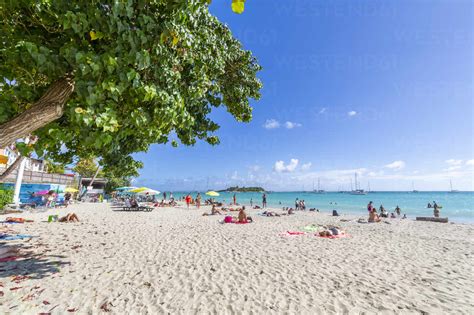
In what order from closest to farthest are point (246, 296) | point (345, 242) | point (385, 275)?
point (246, 296), point (385, 275), point (345, 242)

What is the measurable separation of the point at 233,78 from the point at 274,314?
6.26 meters

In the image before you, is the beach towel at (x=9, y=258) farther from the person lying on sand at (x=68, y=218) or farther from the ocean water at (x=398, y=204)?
the ocean water at (x=398, y=204)

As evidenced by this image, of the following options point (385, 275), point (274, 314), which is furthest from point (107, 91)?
point (385, 275)

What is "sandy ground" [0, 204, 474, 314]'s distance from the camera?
4.85 metres

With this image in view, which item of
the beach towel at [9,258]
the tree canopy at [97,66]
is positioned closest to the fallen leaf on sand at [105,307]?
the tree canopy at [97,66]

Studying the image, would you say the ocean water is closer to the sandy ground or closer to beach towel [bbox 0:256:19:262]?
the sandy ground

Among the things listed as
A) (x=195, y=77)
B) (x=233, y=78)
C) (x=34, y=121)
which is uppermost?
(x=233, y=78)

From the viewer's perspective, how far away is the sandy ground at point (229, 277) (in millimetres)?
4852

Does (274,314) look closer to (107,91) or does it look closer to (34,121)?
(107,91)

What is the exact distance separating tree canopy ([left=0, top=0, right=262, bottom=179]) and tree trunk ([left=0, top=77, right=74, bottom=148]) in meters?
0.01

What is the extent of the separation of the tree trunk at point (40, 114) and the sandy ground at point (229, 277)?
136 inches

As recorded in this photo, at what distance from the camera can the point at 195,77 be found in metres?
4.61

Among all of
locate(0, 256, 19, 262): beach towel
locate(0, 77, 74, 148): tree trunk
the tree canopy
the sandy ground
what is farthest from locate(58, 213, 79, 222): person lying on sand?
locate(0, 77, 74, 148): tree trunk

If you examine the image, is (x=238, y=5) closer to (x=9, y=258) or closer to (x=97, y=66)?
(x=97, y=66)
